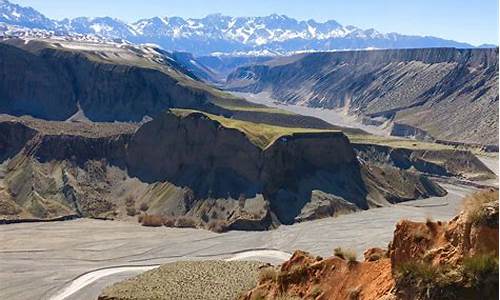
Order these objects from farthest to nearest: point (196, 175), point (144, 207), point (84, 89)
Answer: point (84, 89) < point (196, 175) < point (144, 207)

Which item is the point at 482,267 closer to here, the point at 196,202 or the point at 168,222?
the point at 168,222

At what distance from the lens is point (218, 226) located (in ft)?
313

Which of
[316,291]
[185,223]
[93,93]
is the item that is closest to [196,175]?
[185,223]

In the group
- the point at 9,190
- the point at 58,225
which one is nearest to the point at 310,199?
the point at 58,225

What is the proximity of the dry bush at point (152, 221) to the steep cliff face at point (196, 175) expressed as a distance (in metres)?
0.78

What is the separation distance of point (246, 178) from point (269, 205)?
25.7ft

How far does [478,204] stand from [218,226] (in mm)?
77783

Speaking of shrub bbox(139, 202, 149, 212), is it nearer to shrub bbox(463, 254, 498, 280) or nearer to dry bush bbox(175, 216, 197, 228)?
dry bush bbox(175, 216, 197, 228)

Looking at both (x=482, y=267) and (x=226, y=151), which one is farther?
(x=226, y=151)

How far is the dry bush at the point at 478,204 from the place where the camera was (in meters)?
18.9

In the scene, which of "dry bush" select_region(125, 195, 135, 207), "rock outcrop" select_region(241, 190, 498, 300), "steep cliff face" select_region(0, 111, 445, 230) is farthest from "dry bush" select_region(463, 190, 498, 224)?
"dry bush" select_region(125, 195, 135, 207)

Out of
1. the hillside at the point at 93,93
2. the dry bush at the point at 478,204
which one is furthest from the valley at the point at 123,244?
the hillside at the point at 93,93

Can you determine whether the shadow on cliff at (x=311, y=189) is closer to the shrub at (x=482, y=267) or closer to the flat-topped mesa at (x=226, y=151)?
the flat-topped mesa at (x=226, y=151)

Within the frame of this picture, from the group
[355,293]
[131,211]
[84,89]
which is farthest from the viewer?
[84,89]
